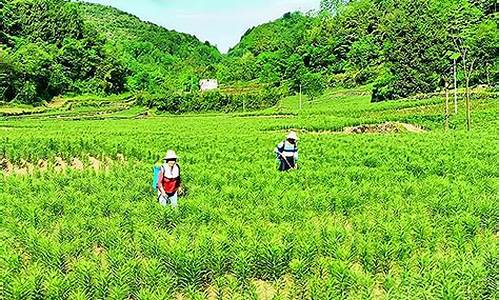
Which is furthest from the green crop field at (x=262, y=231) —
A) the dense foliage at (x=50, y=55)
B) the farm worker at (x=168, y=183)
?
the dense foliage at (x=50, y=55)

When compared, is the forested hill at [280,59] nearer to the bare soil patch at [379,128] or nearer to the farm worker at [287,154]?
the bare soil patch at [379,128]

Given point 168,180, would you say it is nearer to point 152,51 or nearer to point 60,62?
point 60,62

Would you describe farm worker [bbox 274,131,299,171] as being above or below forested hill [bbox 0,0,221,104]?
below

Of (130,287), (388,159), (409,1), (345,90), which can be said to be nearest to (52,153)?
(388,159)

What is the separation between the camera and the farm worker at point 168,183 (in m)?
8.86

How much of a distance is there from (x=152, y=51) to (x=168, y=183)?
103 metres

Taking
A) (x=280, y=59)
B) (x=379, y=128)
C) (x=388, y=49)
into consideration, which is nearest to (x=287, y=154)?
(x=379, y=128)

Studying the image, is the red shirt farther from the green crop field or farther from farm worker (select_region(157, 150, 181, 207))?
the green crop field

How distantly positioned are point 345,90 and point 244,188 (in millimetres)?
53569

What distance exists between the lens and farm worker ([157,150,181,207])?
8859 millimetres

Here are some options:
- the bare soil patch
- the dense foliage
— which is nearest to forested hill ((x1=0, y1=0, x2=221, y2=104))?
the dense foliage

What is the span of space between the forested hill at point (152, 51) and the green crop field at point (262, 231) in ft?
198

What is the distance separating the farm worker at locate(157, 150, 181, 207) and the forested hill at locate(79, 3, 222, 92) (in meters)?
62.5

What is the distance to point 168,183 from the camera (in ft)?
29.1
